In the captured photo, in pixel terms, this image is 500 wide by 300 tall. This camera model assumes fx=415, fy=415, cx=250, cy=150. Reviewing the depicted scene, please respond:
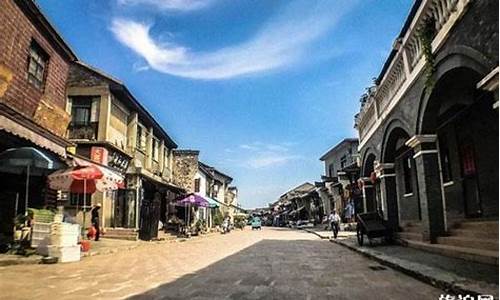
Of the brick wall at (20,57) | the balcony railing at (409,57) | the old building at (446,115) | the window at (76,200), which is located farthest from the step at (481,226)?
the window at (76,200)

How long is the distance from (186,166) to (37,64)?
2620cm

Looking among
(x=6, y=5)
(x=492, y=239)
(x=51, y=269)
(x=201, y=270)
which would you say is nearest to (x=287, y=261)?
(x=201, y=270)

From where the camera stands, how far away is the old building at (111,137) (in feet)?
66.1

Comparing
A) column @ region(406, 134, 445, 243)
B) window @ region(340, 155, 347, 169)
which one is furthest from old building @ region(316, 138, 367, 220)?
column @ region(406, 134, 445, 243)

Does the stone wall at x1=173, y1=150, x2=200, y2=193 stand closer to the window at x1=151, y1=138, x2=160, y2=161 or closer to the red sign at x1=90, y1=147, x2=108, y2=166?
the window at x1=151, y1=138, x2=160, y2=161

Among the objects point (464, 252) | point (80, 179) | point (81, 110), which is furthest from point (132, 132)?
point (464, 252)

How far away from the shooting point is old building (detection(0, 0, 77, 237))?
11203 millimetres

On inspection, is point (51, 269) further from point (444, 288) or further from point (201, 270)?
point (444, 288)

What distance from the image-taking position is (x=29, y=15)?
12547 mm

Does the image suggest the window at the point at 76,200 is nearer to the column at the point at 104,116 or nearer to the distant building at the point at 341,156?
the column at the point at 104,116

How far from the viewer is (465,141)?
12.1m

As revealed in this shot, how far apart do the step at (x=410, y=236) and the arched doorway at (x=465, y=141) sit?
117cm

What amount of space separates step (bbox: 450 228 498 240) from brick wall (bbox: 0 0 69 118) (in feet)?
39.4

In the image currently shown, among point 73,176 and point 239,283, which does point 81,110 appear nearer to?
point 73,176
